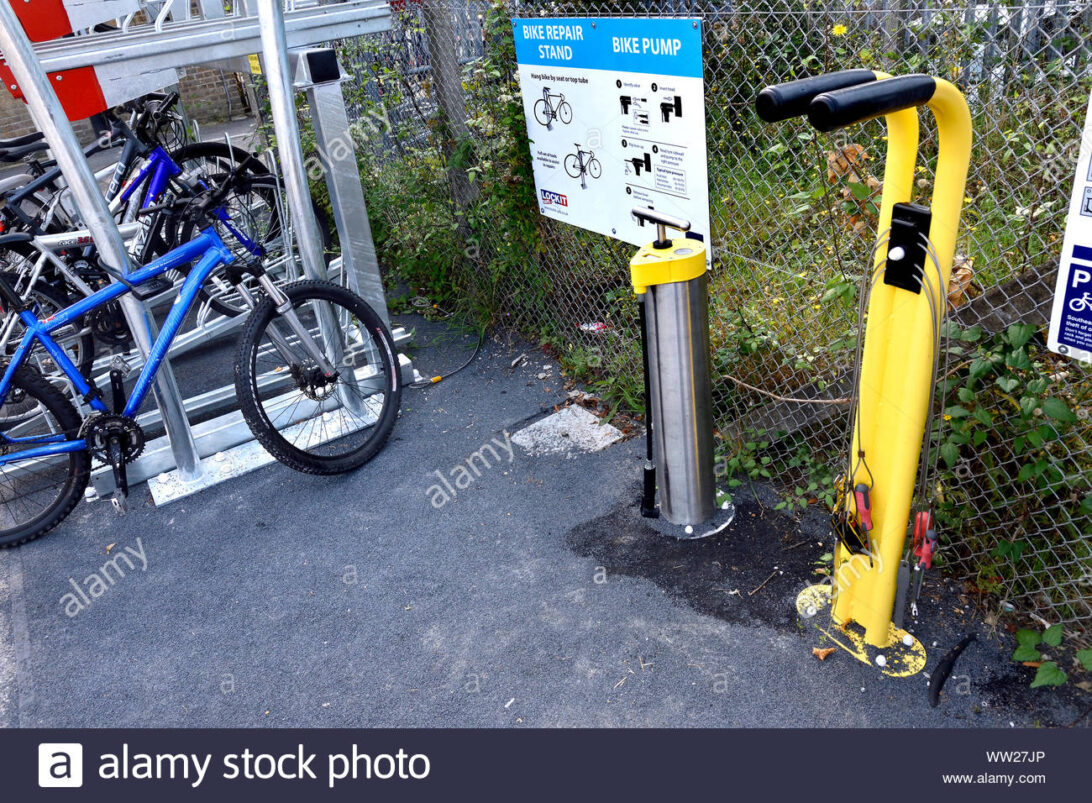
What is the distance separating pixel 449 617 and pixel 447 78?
124 inches

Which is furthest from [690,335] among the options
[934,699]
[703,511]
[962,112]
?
[934,699]

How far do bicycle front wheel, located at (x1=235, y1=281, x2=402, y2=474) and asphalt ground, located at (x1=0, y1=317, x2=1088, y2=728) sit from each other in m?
0.20

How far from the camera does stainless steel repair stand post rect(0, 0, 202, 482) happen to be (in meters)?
3.20

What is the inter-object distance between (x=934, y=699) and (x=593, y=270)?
2.59 meters

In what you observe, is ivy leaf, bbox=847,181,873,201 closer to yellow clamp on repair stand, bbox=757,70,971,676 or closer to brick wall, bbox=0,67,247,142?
yellow clamp on repair stand, bbox=757,70,971,676

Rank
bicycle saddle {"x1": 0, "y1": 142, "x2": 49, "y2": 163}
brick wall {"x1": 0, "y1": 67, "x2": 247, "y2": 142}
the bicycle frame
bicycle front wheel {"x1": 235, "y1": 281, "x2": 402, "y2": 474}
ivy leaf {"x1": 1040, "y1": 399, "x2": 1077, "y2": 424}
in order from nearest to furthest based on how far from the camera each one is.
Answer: ivy leaf {"x1": 1040, "y1": 399, "x2": 1077, "y2": 424}
the bicycle frame
bicycle front wheel {"x1": 235, "y1": 281, "x2": 402, "y2": 474}
bicycle saddle {"x1": 0, "y1": 142, "x2": 49, "y2": 163}
brick wall {"x1": 0, "y1": 67, "x2": 247, "y2": 142}

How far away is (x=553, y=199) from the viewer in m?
4.16

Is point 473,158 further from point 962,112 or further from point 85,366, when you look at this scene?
point 962,112

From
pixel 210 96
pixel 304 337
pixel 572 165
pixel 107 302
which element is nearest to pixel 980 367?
pixel 572 165

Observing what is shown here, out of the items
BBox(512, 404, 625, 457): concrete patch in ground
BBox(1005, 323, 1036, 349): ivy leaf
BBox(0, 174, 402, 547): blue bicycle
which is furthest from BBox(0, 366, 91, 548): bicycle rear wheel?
BBox(1005, 323, 1036, 349): ivy leaf

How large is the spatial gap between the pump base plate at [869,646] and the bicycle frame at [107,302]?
2869 millimetres

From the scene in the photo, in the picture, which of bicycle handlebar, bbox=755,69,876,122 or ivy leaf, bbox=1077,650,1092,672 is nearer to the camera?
bicycle handlebar, bbox=755,69,876,122

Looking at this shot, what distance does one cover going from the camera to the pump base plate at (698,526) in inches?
129

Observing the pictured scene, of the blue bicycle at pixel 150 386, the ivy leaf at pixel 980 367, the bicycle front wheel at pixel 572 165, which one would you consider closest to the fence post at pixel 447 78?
the bicycle front wheel at pixel 572 165
